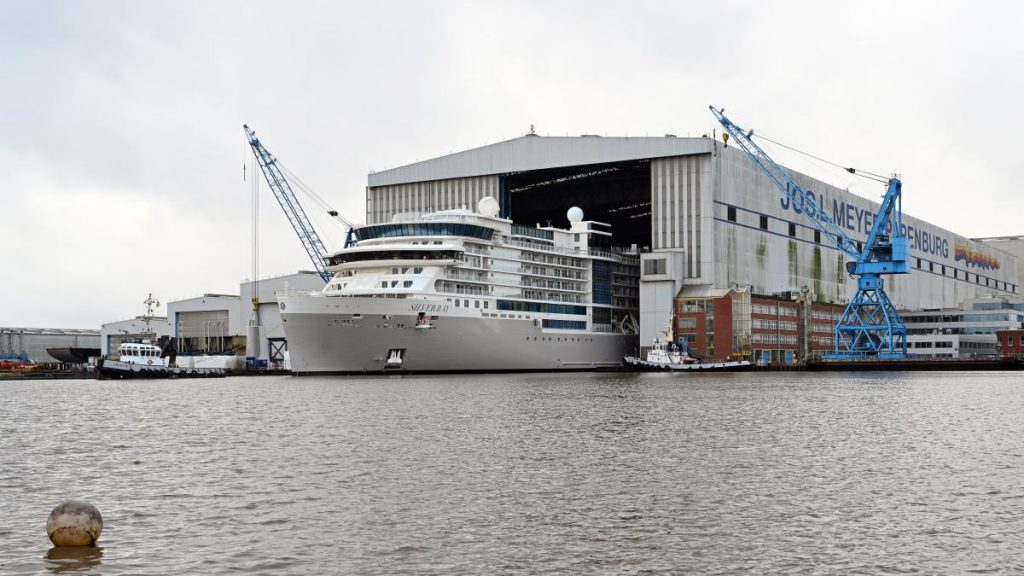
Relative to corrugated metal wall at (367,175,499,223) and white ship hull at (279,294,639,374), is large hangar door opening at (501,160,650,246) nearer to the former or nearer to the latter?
corrugated metal wall at (367,175,499,223)

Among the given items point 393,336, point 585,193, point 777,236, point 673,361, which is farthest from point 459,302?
point 777,236

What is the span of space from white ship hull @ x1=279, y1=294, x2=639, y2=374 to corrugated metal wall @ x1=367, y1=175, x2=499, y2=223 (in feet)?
94.1

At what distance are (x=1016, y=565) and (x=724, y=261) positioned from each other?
110 meters

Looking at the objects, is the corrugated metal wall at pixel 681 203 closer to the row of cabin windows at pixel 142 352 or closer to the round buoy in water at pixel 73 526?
the row of cabin windows at pixel 142 352

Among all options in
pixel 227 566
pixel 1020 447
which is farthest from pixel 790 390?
pixel 227 566

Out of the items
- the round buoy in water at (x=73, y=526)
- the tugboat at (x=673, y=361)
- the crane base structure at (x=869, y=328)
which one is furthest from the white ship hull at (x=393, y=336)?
the round buoy in water at (x=73, y=526)

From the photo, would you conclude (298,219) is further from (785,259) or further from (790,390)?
(790,390)

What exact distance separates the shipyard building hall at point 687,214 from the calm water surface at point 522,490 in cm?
7139

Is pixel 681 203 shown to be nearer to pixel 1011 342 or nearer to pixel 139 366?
pixel 1011 342

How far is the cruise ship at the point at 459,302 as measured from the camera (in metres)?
96.5

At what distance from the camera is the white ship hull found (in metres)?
95.2

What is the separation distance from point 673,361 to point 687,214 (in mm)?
17843

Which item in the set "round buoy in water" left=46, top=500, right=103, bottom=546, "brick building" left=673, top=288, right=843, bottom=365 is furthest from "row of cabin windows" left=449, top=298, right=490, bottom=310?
"round buoy in water" left=46, top=500, right=103, bottom=546

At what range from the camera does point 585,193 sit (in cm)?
14062
